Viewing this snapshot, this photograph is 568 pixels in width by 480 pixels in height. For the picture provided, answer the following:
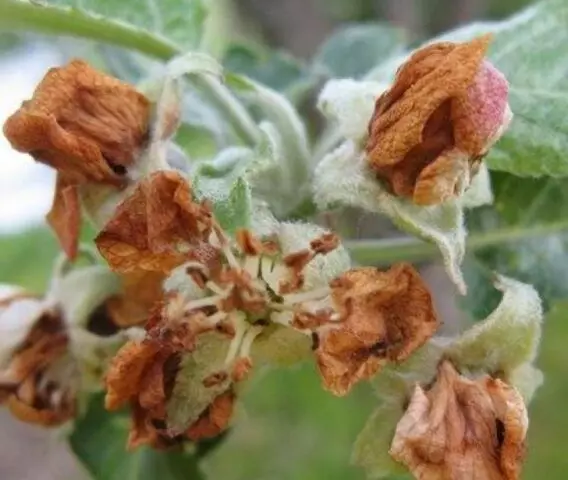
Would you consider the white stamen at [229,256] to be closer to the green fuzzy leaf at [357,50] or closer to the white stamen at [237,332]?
the white stamen at [237,332]

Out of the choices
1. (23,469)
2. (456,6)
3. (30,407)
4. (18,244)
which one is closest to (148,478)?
(30,407)

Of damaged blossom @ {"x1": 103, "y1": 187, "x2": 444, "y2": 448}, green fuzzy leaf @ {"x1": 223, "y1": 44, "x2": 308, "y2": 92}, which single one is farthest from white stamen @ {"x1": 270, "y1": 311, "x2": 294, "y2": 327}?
green fuzzy leaf @ {"x1": 223, "y1": 44, "x2": 308, "y2": 92}

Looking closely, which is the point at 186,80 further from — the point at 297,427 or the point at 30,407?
the point at 297,427

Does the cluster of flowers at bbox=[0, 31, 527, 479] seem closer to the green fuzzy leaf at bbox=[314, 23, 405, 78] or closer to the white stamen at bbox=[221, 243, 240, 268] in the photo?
the white stamen at bbox=[221, 243, 240, 268]

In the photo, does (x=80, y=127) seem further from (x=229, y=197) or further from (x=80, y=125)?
(x=229, y=197)

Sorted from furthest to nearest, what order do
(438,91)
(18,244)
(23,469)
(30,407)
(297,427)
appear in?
(23,469), (18,244), (297,427), (30,407), (438,91)

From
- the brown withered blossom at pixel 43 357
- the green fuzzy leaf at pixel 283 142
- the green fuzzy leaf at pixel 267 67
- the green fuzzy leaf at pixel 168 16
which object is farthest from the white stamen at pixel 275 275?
the green fuzzy leaf at pixel 267 67
